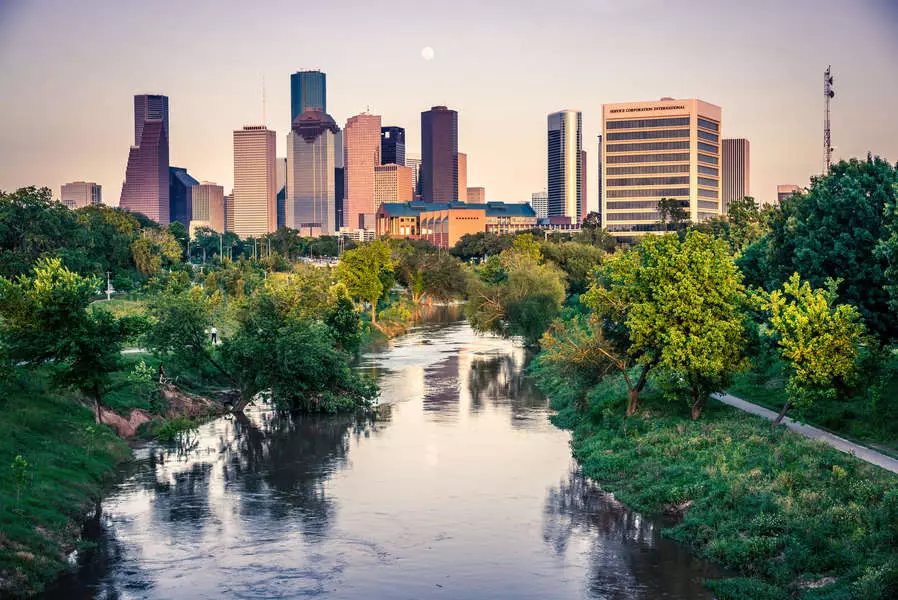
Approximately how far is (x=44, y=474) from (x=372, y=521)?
14688 millimetres

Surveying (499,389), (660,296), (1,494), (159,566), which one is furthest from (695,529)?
(499,389)

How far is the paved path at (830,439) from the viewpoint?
36375 mm

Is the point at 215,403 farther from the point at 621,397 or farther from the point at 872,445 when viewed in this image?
the point at 872,445

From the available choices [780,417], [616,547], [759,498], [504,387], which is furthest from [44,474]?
[504,387]

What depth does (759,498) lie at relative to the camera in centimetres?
3488

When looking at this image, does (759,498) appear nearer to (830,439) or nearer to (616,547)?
(616,547)

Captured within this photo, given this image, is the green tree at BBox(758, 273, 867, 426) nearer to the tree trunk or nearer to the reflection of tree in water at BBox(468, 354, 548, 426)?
the tree trunk

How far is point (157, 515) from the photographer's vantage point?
127ft

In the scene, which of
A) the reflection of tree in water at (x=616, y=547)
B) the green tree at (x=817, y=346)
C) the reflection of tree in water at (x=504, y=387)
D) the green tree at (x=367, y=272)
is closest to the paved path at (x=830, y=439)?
the green tree at (x=817, y=346)

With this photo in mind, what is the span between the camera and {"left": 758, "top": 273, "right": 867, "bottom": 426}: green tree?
4053cm

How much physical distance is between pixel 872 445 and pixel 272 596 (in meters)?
26.3

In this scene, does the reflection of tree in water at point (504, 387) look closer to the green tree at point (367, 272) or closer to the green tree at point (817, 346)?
the green tree at point (817, 346)

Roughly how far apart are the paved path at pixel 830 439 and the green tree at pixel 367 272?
228 feet

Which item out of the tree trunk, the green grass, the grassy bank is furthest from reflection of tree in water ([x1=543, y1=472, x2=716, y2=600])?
the green grass
